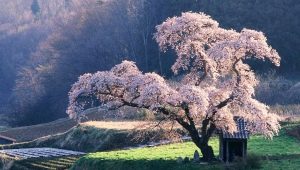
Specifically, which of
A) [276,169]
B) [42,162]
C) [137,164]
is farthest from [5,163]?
[276,169]

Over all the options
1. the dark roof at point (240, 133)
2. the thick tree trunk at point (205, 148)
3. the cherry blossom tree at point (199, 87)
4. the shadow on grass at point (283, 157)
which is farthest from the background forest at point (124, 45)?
the thick tree trunk at point (205, 148)

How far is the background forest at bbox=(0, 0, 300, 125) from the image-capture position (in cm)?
6034

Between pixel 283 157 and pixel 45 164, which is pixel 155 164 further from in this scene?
pixel 45 164

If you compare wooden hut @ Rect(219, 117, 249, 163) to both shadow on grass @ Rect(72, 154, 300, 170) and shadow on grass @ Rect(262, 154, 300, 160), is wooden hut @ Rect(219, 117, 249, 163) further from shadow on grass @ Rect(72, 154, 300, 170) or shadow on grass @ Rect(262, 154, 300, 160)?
shadow on grass @ Rect(262, 154, 300, 160)

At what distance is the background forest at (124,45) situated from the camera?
60.3m

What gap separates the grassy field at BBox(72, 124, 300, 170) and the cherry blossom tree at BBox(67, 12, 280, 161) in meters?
1.51

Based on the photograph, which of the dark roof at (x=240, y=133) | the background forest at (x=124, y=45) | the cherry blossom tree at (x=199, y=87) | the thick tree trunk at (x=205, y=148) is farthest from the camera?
the background forest at (x=124, y=45)

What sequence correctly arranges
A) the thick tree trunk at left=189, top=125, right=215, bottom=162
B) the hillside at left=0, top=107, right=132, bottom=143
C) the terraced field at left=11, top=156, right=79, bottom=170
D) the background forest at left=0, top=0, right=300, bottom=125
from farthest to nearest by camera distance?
the background forest at left=0, top=0, right=300, bottom=125 < the hillside at left=0, top=107, right=132, bottom=143 < the terraced field at left=11, top=156, right=79, bottom=170 < the thick tree trunk at left=189, top=125, right=215, bottom=162

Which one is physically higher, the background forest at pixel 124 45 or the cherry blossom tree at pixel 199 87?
the background forest at pixel 124 45

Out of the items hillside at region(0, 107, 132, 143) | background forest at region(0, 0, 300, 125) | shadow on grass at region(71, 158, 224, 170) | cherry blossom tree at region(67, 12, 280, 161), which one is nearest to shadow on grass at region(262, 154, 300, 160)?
cherry blossom tree at region(67, 12, 280, 161)

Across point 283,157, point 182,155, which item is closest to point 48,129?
point 182,155

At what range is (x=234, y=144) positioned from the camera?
23688mm

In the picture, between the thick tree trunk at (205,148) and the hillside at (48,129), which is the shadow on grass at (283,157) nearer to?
the thick tree trunk at (205,148)

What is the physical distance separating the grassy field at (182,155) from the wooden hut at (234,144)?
2.56ft
